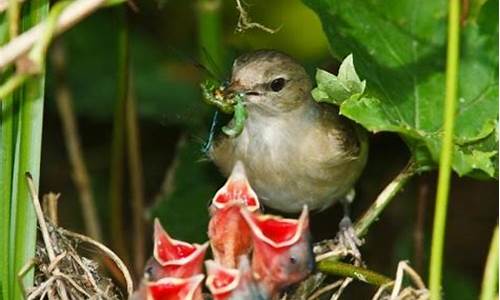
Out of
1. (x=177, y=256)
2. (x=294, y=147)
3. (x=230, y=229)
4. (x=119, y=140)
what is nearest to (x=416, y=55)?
(x=294, y=147)

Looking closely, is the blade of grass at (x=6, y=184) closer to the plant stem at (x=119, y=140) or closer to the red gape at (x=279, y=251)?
the red gape at (x=279, y=251)

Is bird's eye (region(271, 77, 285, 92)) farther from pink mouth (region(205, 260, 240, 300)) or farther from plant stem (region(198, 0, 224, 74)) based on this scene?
pink mouth (region(205, 260, 240, 300))

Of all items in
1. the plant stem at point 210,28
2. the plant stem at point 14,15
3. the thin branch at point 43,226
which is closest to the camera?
the plant stem at point 14,15

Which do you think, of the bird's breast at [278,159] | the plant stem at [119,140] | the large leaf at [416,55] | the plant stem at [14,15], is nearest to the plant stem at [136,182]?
the plant stem at [119,140]

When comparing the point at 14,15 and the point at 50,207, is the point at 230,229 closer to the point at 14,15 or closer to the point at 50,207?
the point at 50,207

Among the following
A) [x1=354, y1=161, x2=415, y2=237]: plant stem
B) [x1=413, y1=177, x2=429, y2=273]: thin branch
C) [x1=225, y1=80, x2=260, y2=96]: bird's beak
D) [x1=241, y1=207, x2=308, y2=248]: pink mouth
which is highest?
[x1=225, y1=80, x2=260, y2=96]: bird's beak

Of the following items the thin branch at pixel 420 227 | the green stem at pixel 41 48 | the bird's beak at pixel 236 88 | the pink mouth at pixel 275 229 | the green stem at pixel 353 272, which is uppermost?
the green stem at pixel 41 48

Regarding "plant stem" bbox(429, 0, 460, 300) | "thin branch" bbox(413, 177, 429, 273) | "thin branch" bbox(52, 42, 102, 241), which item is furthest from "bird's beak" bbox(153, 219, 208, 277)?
"thin branch" bbox(52, 42, 102, 241)
